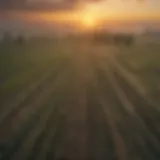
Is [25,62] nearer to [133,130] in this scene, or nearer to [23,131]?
[23,131]


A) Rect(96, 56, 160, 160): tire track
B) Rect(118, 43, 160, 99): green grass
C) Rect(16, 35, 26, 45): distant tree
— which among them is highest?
Rect(16, 35, 26, 45): distant tree

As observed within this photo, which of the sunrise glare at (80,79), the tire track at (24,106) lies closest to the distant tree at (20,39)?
the sunrise glare at (80,79)

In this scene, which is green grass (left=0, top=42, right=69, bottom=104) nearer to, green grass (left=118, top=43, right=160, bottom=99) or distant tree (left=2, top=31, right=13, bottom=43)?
distant tree (left=2, top=31, right=13, bottom=43)

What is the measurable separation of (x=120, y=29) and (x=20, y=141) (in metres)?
0.55

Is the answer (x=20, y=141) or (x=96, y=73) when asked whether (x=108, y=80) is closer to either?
(x=96, y=73)

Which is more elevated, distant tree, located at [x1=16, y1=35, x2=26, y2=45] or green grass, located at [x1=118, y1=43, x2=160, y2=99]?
distant tree, located at [x1=16, y1=35, x2=26, y2=45]

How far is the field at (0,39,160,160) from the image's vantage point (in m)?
1.13

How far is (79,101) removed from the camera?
1.17 metres

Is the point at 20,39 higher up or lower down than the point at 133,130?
higher up

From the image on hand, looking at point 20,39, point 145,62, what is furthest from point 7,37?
point 145,62

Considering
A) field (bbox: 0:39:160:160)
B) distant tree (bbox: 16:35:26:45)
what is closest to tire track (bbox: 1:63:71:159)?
field (bbox: 0:39:160:160)

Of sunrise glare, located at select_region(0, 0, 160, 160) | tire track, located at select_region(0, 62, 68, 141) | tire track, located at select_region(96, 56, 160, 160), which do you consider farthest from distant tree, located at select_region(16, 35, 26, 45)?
tire track, located at select_region(96, 56, 160, 160)

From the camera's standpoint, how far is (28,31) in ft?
3.87

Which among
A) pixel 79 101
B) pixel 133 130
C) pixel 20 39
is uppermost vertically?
pixel 20 39
